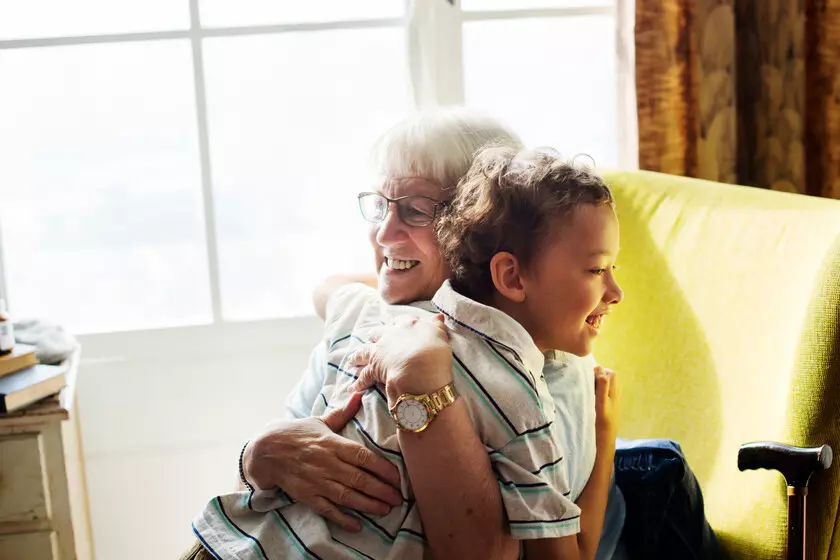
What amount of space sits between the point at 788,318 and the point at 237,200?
1544 mm

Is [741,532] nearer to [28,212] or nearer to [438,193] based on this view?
[438,193]

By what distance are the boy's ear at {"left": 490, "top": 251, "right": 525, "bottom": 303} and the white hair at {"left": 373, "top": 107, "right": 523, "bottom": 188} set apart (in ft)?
0.93

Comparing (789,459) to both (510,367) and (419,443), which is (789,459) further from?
(419,443)

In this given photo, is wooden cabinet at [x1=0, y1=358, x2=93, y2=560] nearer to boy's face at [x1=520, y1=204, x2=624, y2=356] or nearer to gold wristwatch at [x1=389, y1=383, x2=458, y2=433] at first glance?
gold wristwatch at [x1=389, y1=383, x2=458, y2=433]

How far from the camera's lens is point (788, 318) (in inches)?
49.9

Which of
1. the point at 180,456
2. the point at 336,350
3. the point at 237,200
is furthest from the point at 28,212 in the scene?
the point at 336,350

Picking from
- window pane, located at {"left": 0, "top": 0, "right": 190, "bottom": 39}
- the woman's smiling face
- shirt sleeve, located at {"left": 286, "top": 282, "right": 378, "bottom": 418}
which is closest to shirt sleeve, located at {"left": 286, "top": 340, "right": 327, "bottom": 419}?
shirt sleeve, located at {"left": 286, "top": 282, "right": 378, "bottom": 418}

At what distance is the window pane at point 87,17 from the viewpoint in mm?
2230

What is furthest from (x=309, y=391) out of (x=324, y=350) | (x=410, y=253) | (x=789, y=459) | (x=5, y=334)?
(x=789, y=459)

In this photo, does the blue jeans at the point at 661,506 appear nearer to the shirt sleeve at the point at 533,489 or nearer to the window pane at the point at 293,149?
the shirt sleeve at the point at 533,489

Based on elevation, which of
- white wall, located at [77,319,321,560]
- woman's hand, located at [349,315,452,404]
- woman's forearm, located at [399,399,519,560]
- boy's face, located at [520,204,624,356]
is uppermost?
boy's face, located at [520,204,624,356]

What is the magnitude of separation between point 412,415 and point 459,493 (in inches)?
4.6

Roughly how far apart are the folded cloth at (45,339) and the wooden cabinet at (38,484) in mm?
127

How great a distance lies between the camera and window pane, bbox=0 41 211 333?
7.45ft
